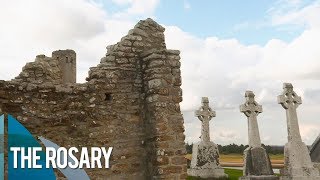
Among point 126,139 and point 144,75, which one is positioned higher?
point 144,75

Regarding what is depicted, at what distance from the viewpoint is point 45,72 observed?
873 centimetres

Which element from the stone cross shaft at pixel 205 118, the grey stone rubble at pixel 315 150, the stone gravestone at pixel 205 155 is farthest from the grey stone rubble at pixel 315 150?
the stone cross shaft at pixel 205 118

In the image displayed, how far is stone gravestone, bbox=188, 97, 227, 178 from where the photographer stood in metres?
17.6

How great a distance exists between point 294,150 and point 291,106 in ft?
5.22

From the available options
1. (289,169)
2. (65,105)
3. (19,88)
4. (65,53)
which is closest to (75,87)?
(65,105)

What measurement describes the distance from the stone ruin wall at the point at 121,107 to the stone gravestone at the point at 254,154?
24.9ft

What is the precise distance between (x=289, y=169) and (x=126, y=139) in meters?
8.17

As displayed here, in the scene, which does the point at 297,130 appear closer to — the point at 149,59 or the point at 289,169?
the point at 289,169

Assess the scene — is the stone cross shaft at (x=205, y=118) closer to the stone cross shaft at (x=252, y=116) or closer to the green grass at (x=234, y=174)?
the green grass at (x=234, y=174)

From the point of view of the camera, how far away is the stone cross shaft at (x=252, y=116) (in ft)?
51.3

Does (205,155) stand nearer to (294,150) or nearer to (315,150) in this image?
(294,150)

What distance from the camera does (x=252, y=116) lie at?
15844 millimetres

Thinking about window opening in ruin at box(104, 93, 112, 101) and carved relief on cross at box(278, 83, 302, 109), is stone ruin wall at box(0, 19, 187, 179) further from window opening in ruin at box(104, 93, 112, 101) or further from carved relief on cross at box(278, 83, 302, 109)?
carved relief on cross at box(278, 83, 302, 109)

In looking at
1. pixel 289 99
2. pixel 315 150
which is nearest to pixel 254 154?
pixel 289 99
